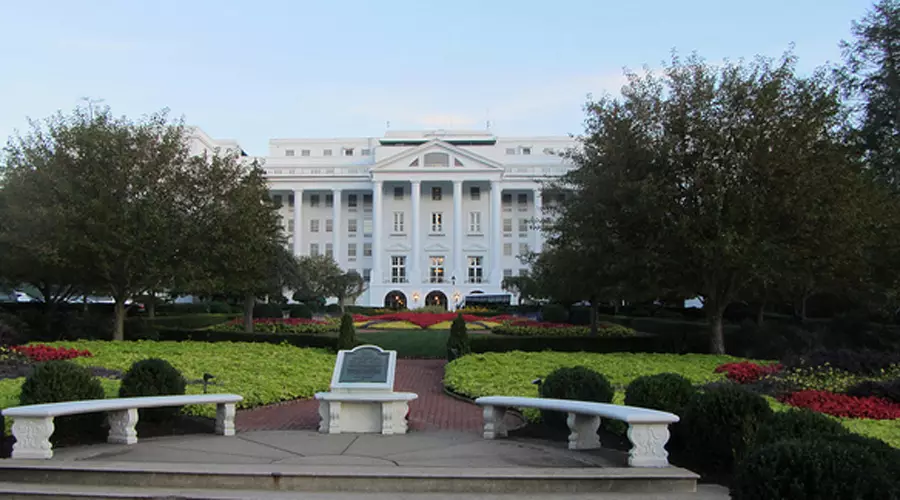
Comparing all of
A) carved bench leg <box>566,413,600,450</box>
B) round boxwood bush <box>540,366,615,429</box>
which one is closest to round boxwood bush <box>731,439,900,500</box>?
carved bench leg <box>566,413,600,450</box>

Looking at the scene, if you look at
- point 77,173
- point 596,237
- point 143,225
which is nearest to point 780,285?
point 596,237

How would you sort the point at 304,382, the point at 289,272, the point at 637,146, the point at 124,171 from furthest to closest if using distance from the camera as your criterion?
the point at 289,272 < the point at 124,171 < the point at 637,146 < the point at 304,382

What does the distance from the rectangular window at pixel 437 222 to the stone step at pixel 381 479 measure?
235 feet

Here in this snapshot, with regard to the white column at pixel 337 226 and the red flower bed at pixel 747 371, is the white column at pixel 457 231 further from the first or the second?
the red flower bed at pixel 747 371

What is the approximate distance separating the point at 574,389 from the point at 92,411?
5.67 m

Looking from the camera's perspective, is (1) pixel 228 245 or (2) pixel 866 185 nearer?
(2) pixel 866 185

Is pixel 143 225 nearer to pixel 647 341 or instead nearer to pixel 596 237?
pixel 596 237

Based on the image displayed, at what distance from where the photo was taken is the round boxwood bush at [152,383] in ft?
33.2

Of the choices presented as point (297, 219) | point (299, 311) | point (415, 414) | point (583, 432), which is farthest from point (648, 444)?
point (297, 219)

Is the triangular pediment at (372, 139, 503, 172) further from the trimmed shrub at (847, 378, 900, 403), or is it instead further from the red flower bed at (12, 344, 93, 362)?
the trimmed shrub at (847, 378, 900, 403)

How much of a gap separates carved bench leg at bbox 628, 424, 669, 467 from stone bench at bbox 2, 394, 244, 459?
17.2 ft

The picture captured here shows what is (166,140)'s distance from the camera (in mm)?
23516

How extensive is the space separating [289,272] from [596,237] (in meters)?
19.5

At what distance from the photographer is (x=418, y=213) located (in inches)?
2995
